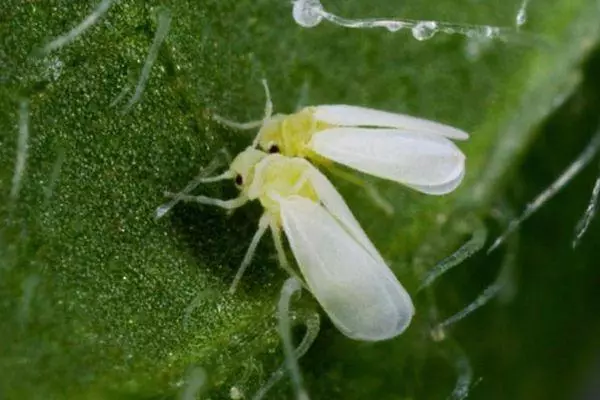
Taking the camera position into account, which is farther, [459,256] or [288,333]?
[459,256]

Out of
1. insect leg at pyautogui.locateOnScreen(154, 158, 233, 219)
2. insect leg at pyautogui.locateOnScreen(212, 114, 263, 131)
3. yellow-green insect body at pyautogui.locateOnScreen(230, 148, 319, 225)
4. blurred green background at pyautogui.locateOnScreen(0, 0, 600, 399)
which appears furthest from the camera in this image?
yellow-green insect body at pyautogui.locateOnScreen(230, 148, 319, 225)

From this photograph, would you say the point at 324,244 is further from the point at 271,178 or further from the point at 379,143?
the point at 379,143

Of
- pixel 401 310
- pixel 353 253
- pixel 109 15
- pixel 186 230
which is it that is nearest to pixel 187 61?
pixel 109 15

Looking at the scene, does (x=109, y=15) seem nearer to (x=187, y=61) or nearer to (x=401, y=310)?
(x=187, y=61)

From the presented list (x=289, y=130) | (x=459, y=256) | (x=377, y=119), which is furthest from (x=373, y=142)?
(x=459, y=256)

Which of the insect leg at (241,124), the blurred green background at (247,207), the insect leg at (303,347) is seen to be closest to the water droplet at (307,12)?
the blurred green background at (247,207)

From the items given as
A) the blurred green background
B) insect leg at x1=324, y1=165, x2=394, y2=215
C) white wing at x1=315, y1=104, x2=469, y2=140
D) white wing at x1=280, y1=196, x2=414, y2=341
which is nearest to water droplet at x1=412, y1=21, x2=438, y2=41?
the blurred green background

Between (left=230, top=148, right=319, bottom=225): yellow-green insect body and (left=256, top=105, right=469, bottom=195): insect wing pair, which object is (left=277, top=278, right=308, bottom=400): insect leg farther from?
(left=256, top=105, right=469, bottom=195): insect wing pair
